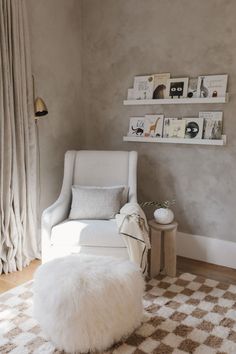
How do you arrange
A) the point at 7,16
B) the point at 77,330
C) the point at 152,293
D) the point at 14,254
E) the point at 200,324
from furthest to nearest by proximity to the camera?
the point at 14,254, the point at 7,16, the point at 152,293, the point at 200,324, the point at 77,330

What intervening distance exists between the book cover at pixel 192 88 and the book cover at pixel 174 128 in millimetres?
229

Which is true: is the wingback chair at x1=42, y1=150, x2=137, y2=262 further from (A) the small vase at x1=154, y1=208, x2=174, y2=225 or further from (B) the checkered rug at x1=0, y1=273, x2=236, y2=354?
(B) the checkered rug at x1=0, y1=273, x2=236, y2=354

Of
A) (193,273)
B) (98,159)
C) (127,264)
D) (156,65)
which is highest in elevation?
(156,65)

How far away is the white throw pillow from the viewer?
9.56 ft

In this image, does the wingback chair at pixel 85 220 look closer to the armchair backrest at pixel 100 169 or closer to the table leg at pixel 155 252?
the armchair backrest at pixel 100 169

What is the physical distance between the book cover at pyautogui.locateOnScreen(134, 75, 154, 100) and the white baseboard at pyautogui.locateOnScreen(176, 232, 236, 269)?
1341 millimetres

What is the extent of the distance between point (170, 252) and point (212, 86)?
1.42 metres

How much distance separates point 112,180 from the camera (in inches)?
127

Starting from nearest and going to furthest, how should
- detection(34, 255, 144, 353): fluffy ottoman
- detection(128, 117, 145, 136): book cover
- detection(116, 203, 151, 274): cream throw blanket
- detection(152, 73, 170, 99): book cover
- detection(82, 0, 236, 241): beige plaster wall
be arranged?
detection(34, 255, 144, 353): fluffy ottoman
detection(116, 203, 151, 274): cream throw blanket
detection(82, 0, 236, 241): beige plaster wall
detection(152, 73, 170, 99): book cover
detection(128, 117, 145, 136): book cover

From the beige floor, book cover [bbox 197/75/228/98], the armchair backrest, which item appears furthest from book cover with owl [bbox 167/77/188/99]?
the beige floor

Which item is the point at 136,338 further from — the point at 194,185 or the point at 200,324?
the point at 194,185

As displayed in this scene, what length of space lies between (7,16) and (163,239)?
7.15ft

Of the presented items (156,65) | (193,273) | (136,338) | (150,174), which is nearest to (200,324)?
(136,338)

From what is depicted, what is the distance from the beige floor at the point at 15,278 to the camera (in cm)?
279
